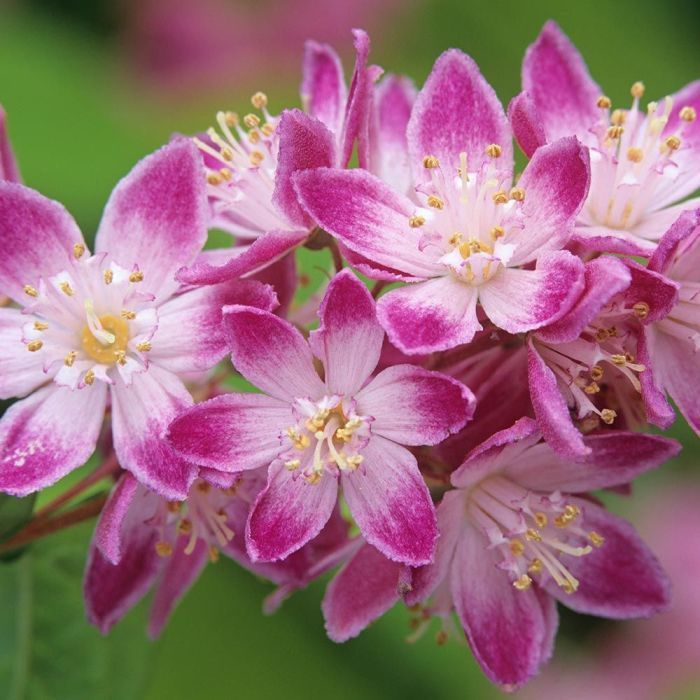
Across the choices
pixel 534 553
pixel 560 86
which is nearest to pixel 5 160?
pixel 560 86

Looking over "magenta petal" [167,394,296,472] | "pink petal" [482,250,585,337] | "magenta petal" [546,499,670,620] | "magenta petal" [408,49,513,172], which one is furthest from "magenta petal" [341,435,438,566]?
"magenta petal" [408,49,513,172]

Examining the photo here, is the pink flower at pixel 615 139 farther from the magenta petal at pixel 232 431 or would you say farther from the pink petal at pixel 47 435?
the pink petal at pixel 47 435

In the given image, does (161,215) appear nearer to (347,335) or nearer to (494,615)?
(347,335)

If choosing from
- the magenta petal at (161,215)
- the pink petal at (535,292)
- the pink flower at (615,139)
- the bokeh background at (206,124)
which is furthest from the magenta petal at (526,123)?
the bokeh background at (206,124)

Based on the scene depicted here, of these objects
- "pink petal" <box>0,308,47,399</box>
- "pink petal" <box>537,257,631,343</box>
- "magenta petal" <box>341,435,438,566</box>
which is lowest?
"pink petal" <box>0,308,47,399</box>

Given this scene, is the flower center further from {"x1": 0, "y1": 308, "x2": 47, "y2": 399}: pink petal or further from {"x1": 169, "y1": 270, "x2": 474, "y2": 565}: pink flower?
{"x1": 0, "y1": 308, "x2": 47, "y2": 399}: pink petal

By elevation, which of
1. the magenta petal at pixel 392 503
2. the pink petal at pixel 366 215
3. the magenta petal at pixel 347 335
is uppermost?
the pink petal at pixel 366 215
